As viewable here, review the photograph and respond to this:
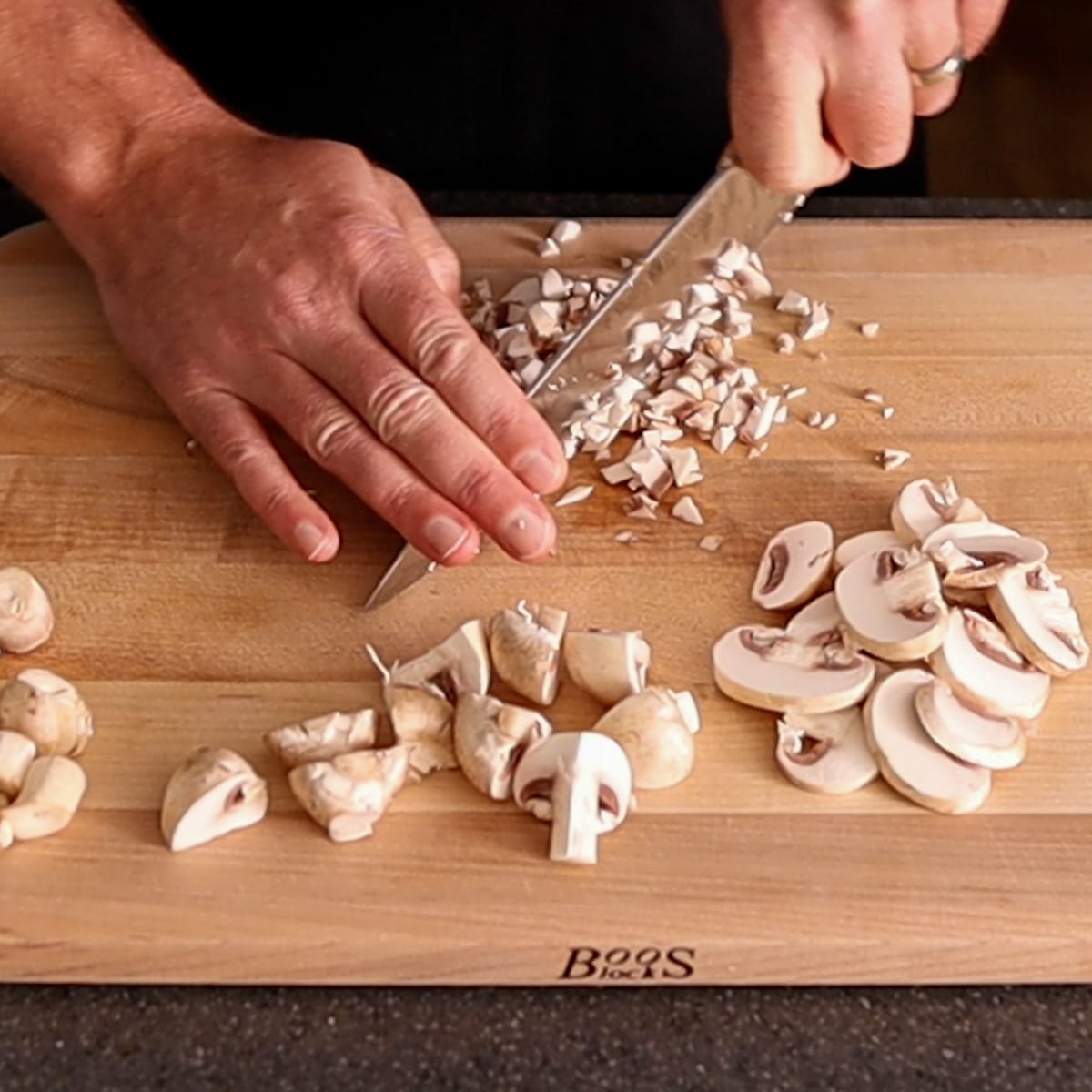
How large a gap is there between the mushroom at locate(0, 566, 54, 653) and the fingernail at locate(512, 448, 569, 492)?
1.26 ft

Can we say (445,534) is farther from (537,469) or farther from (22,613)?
(22,613)

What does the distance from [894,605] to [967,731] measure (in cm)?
11

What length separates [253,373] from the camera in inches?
52.7

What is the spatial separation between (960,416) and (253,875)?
745 mm

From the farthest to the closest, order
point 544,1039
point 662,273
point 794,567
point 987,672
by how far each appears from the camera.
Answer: point 662,273
point 794,567
point 987,672
point 544,1039

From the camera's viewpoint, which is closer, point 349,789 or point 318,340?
point 349,789

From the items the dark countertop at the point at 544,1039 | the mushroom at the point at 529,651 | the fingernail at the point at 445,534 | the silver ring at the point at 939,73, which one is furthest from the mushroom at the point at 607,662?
the silver ring at the point at 939,73

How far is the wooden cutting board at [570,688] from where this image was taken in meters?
1.04

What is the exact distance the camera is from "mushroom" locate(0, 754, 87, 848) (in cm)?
108

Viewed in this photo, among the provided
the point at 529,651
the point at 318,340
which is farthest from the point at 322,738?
the point at 318,340

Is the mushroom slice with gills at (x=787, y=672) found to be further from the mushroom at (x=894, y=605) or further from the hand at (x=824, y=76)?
the hand at (x=824, y=76)

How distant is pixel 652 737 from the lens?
1.11 m

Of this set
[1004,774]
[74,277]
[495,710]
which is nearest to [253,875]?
[495,710]

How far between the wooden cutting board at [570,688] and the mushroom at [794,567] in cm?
3
